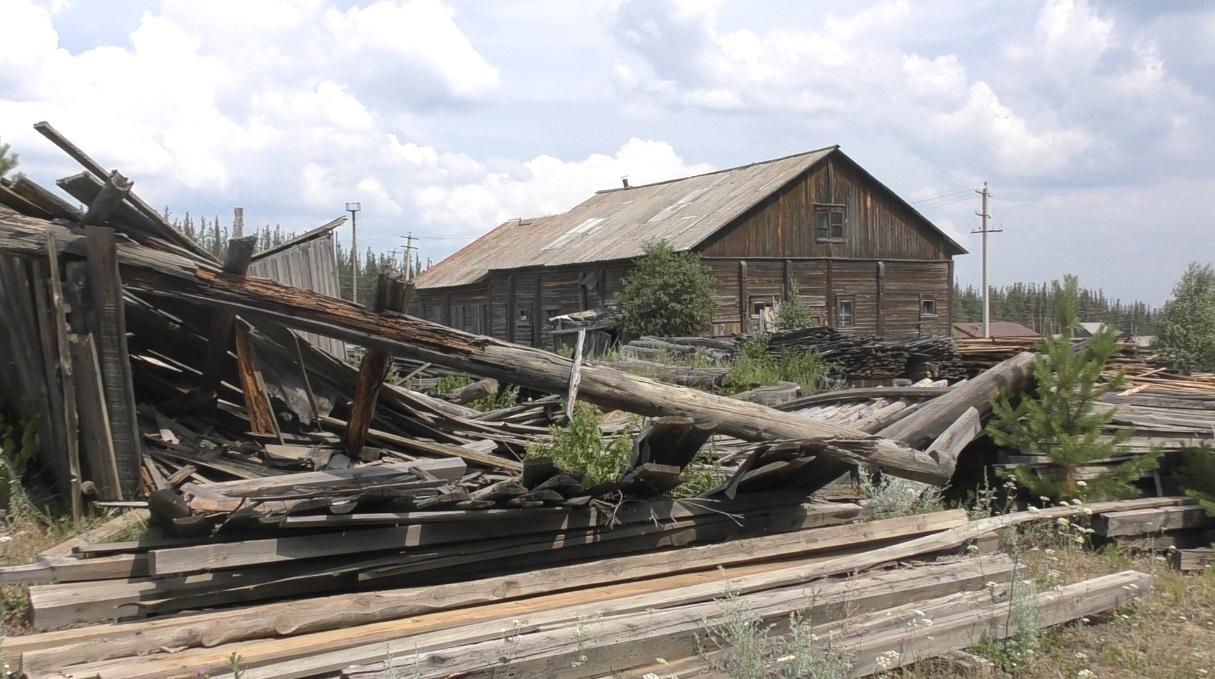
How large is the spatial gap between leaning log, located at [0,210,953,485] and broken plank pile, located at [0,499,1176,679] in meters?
0.95

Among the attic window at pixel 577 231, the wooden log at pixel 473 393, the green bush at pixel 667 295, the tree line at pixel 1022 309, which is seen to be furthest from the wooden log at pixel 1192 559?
the tree line at pixel 1022 309

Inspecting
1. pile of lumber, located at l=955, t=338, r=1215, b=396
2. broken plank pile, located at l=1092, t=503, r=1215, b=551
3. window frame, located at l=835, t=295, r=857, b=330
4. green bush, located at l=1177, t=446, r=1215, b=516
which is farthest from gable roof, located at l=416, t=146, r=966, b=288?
broken plank pile, located at l=1092, t=503, r=1215, b=551

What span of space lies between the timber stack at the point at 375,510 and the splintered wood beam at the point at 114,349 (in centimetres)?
1

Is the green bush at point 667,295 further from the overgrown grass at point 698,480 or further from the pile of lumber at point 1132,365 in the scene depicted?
the overgrown grass at point 698,480

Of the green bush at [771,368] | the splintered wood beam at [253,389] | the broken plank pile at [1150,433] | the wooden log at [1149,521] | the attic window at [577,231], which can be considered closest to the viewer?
the splintered wood beam at [253,389]

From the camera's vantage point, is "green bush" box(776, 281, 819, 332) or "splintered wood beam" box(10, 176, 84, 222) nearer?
"splintered wood beam" box(10, 176, 84, 222)

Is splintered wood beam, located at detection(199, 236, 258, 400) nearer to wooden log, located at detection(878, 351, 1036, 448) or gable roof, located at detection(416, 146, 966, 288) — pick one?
wooden log, located at detection(878, 351, 1036, 448)

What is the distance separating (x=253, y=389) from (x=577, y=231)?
26.9 metres

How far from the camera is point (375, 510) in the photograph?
17.1 ft

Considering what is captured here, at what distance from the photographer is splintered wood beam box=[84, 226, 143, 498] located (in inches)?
236

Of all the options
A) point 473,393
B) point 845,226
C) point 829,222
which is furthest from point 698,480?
point 845,226

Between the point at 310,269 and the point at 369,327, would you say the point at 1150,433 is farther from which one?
the point at 310,269

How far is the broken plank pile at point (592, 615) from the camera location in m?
4.09

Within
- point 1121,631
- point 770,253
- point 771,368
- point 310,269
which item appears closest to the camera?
point 1121,631
